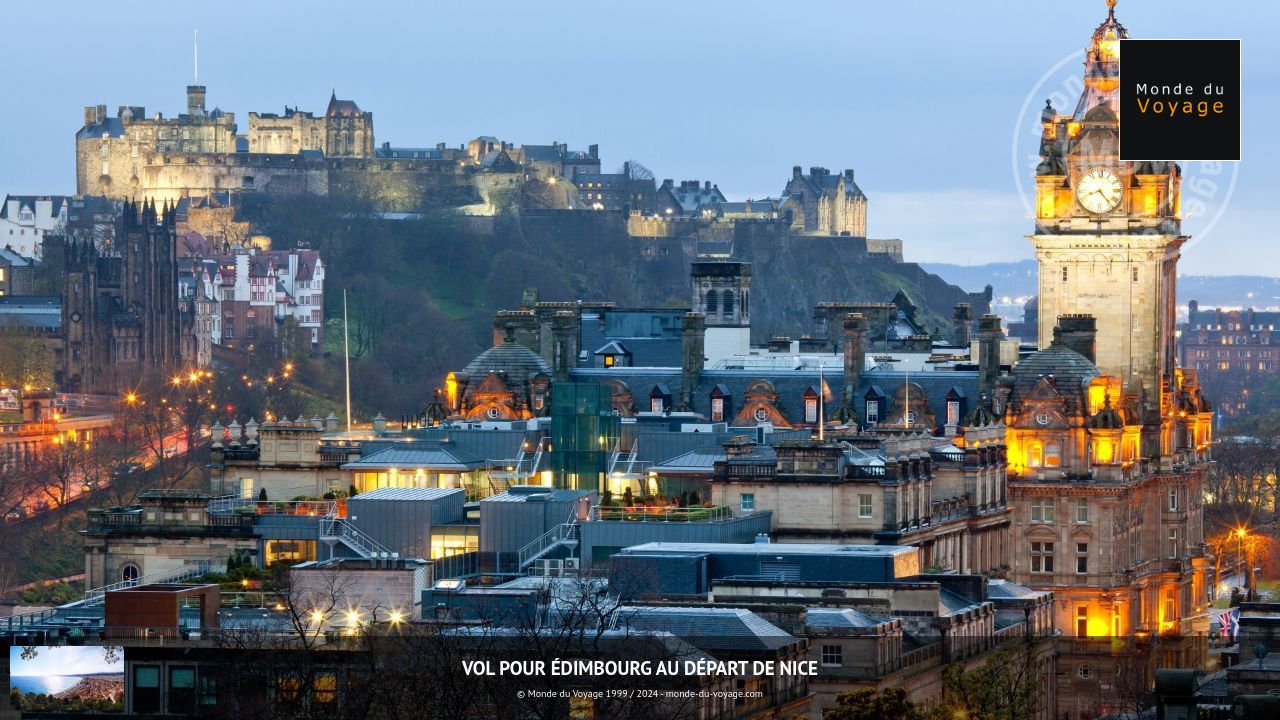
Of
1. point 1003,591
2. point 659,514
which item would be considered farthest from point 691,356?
point 1003,591

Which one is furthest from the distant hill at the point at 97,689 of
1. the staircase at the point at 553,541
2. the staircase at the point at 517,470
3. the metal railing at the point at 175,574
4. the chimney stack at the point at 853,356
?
the chimney stack at the point at 853,356

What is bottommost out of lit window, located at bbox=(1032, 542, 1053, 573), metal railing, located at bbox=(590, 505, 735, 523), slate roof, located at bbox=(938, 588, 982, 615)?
lit window, located at bbox=(1032, 542, 1053, 573)

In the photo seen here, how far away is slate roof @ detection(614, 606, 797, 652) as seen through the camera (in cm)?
7969

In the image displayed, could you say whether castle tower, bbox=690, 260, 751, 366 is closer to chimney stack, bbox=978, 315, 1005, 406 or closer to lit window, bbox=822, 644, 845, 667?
chimney stack, bbox=978, 315, 1005, 406

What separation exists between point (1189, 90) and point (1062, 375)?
23.8 meters

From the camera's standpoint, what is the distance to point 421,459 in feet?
382

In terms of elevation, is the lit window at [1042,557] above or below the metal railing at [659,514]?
below

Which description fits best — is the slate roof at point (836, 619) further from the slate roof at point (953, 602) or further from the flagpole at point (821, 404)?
the flagpole at point (821, 404)

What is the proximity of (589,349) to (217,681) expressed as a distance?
255 ft

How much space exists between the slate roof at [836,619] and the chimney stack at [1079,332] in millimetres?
55051

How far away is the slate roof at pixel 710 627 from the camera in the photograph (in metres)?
79.7

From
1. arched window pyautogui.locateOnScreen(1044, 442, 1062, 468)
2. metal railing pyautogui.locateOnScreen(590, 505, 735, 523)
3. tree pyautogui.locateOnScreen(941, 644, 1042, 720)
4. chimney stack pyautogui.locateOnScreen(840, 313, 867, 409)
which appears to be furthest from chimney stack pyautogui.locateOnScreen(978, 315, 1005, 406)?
tree pyautogui.locateOnScreen(941, 644, 1042, 720)

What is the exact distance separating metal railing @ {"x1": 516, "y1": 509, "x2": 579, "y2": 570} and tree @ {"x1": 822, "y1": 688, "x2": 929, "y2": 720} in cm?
2568

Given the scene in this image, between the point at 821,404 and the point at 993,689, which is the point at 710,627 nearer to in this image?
the point at 993,689
